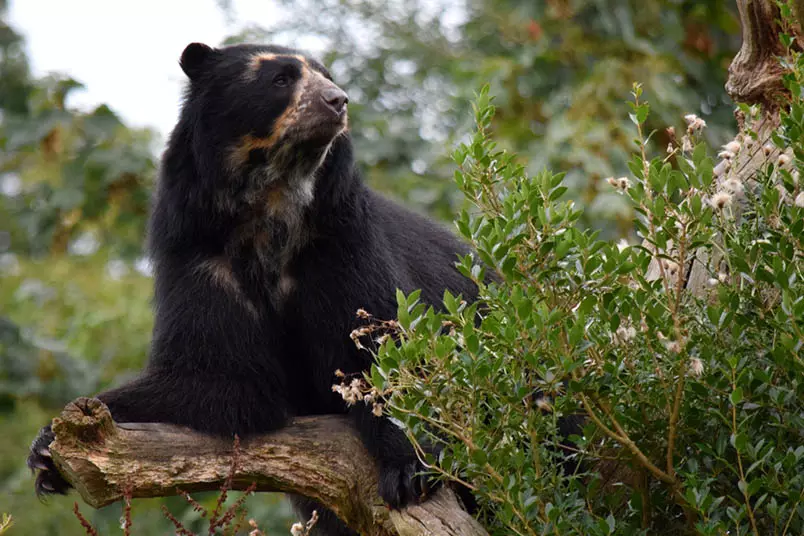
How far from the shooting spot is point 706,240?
259 cm

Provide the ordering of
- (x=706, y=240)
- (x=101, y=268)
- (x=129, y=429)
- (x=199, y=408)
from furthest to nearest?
(x=101, y=268) → (x=199, y=408) → (x=129, y=429) → (x=706, y=240)

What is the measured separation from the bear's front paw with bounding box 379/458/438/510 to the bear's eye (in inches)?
56.8

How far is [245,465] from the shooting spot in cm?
364

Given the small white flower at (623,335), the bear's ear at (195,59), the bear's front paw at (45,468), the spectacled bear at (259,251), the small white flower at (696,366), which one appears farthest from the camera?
the bear's ear at (195,59)

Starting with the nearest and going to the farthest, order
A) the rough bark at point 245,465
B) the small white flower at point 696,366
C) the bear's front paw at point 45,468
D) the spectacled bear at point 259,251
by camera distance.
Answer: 1. the small white flower at point 696,366
2. the rough bark at point 245,465
3. the bear's front paw at point 45,468
4. the spectacled bear at point 259,251

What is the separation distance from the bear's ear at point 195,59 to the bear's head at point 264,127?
0.30ft

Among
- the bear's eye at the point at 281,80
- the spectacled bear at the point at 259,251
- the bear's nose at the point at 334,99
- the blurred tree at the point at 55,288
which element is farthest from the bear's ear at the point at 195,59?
the blurred tree at the point at 55,288

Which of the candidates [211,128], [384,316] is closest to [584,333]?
[384,316]

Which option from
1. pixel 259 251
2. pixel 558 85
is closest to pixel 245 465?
pixel 259 251

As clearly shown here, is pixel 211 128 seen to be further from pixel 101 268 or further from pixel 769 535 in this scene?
pixel 101 268

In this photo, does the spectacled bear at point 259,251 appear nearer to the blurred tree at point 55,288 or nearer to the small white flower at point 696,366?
the small white flower at point 696,366

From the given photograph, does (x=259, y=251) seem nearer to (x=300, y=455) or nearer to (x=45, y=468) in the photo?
(x=300, y=455)

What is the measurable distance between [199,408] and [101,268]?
8680 millimetres

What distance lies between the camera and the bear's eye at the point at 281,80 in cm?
405
